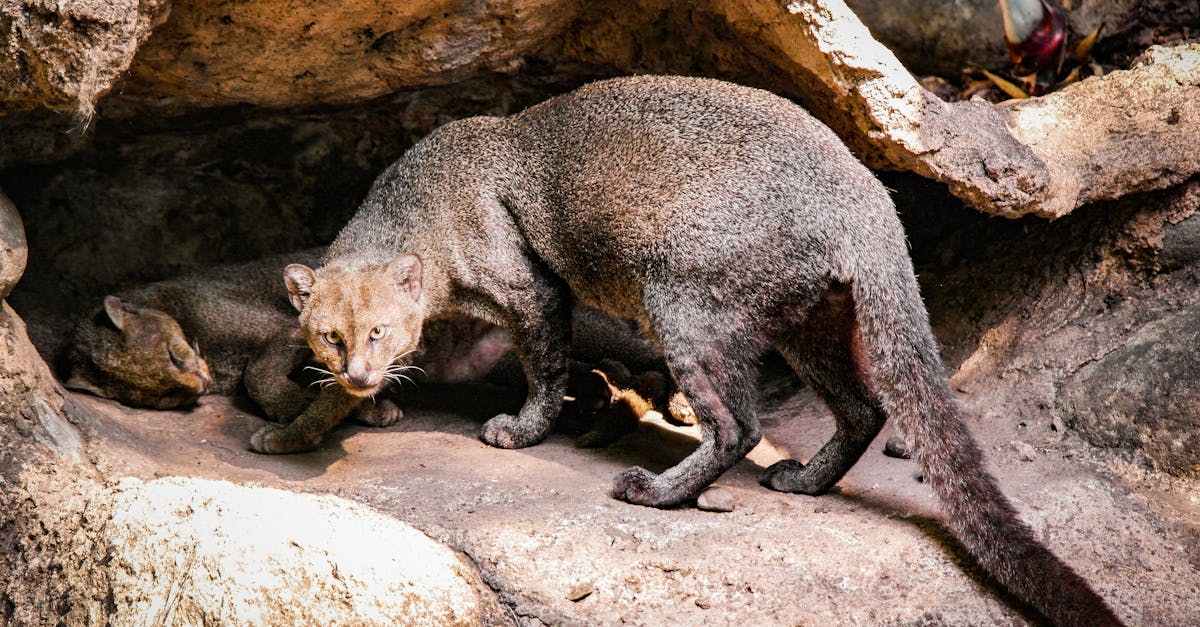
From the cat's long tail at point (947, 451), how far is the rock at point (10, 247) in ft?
10.9

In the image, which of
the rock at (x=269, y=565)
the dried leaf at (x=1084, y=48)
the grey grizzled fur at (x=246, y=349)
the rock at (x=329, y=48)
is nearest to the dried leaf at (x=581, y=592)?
the rock at (x=269, y=565)

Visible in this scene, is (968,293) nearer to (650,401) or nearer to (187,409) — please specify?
(650,401)

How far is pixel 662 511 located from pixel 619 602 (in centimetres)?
71

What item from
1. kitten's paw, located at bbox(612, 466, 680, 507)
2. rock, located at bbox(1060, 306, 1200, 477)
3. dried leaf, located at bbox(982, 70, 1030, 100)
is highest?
dried leaf, located at bbox(982, 70, 1030, 100)

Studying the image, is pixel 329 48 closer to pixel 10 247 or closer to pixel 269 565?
pixel 10 247

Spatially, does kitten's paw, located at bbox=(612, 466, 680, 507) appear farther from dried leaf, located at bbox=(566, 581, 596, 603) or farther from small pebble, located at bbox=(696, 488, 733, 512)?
dried leaf, located at bbox=(566, 581, 596, 603)

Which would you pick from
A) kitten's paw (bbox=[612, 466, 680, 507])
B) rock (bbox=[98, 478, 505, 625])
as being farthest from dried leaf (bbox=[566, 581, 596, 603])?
kitten's paw (bbox=[612, 466, 680, 507])

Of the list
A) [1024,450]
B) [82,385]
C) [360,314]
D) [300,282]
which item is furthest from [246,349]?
[1024,450]

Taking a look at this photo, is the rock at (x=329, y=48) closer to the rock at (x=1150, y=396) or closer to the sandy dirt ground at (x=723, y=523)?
the sandy dirt ground at (x=723, y=523)

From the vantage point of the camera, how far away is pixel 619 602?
11.8 feet

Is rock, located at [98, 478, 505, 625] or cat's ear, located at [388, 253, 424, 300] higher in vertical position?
cat's ear, located at [388, 253, 424, 300]

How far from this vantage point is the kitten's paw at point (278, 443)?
4.84 meters

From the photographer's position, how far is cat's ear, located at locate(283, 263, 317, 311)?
4.63 meters

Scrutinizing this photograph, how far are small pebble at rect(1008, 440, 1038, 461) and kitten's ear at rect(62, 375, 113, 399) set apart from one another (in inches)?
172
